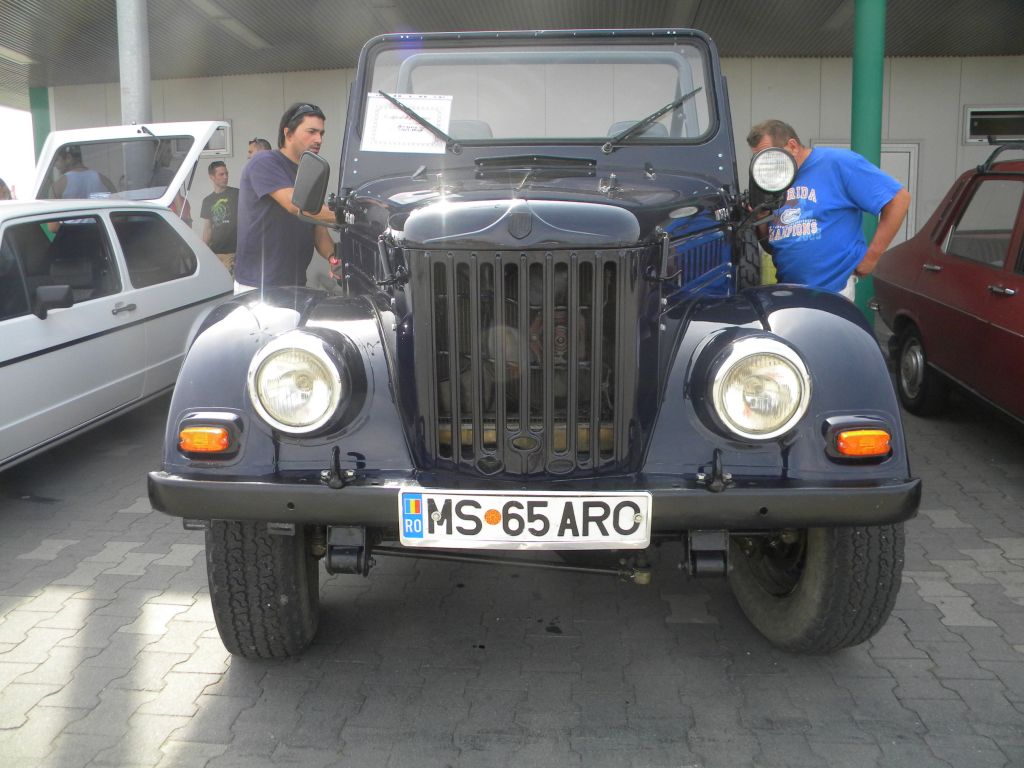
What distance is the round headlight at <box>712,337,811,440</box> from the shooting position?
99.3 inches

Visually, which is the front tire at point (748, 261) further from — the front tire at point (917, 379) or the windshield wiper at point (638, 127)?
the front tire at point (917, 379)

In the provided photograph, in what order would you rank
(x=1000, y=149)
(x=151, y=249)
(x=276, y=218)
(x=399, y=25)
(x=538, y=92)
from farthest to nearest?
(x=399, y=25) < (x=151, y=249) < (x=1000, y=149) < (x=276, y=218) < (x=538, y=92)

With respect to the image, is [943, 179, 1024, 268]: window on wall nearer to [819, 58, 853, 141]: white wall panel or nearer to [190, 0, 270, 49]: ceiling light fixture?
[819, 58, 853, 141]: white wall panel

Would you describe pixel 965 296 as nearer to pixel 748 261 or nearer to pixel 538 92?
pixel 748 261

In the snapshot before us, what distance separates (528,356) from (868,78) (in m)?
6.62

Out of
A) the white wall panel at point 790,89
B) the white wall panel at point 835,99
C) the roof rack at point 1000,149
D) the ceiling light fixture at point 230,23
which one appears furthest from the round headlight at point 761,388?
the white wall panel at point 835,99

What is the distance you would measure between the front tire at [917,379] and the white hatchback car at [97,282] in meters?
4.29

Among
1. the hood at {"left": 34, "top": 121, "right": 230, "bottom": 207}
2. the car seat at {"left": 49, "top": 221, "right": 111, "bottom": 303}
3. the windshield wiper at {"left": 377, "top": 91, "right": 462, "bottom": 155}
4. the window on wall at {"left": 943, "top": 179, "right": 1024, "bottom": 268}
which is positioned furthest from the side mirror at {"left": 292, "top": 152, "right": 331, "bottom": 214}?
the window on wall at {"left": 943, "top": 179, "right": 1024, "bottom": 268}

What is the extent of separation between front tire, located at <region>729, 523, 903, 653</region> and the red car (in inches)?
86.2

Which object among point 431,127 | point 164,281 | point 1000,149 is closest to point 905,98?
point 1000,149

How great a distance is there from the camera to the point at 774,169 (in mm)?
3408

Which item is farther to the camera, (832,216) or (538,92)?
(832,216)

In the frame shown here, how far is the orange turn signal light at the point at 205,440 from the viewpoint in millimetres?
2600

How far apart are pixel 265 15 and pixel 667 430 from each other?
29.5 feet
